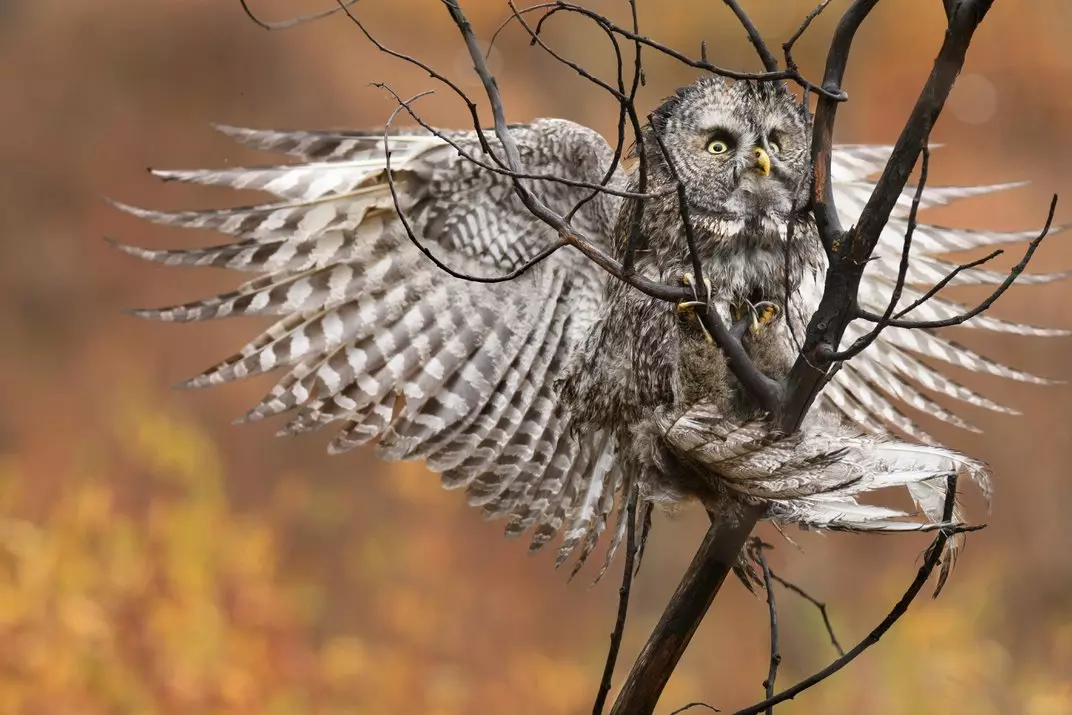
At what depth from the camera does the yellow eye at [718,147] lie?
148cm

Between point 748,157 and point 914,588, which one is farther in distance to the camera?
point 748,157

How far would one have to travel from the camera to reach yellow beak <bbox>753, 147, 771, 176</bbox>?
142 cm

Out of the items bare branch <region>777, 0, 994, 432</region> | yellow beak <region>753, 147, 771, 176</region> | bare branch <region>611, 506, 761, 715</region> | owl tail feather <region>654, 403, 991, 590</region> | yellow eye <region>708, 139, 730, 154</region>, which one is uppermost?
yellow eye <region>708, 139, 730, 154</region>

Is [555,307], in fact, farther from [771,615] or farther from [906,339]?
[771,615]

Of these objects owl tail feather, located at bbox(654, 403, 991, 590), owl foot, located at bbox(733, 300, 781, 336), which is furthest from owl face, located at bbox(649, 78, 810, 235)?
owl tail feather, located at bbox(654, 403, 991, 590)

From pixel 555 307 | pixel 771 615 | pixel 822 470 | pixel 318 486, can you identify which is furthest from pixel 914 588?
pixel 318 486

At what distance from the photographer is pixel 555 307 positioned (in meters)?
1.93

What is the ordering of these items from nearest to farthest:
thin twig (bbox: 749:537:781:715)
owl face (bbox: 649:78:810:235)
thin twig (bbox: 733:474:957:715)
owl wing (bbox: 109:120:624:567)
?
thin twig (bbox: 733:474:957:715)
thin twig (bbox: 749:537:781:715)
owl face (bbox: 649:78:810:235)
owl wing (bbox: 109:120:624:567)

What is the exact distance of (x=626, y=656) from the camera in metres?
2.88

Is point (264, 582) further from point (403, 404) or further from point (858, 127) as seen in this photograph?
point (858, 127)

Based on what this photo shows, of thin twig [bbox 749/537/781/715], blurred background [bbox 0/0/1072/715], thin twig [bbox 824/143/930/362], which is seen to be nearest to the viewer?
thin twig [bbox 824/143/930/362]

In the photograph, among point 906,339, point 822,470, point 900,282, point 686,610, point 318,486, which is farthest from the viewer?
point 318,486

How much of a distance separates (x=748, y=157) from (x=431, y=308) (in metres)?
0.69

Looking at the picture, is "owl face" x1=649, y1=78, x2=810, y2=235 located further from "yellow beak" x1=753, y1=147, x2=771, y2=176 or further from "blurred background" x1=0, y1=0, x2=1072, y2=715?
"blurred background" x1=0, y1=0, x2=1072, y2=715
